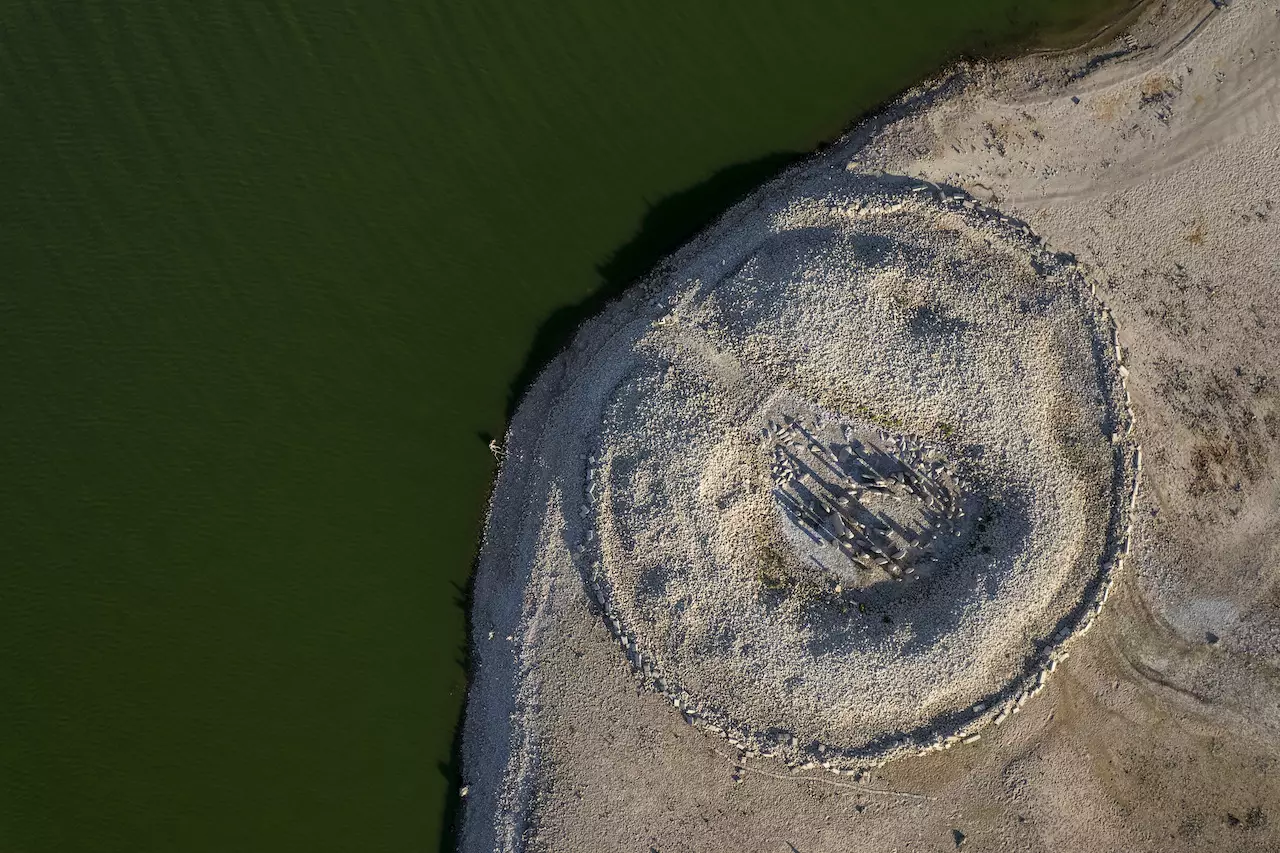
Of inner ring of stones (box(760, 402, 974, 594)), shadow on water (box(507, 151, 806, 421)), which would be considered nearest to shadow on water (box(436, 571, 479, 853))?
shadow on water (box(507, 151, 806, 421))

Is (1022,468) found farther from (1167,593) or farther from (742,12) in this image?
(742,12)

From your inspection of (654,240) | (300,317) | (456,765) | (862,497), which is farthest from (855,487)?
(300,317)

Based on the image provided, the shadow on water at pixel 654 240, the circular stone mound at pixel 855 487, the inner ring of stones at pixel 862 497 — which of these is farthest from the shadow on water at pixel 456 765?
the inner ring of stones at pixel 862 497

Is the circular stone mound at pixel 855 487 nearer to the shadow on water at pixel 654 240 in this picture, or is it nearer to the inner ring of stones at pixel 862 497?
the inner ring of stones at pixel 862 497

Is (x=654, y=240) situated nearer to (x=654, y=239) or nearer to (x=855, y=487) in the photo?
(x=654, y=239)

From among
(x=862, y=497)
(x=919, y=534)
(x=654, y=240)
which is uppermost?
(x=654, y=240)

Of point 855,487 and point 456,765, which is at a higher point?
point 855,487

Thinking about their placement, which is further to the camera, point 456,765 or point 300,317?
point 300,317
